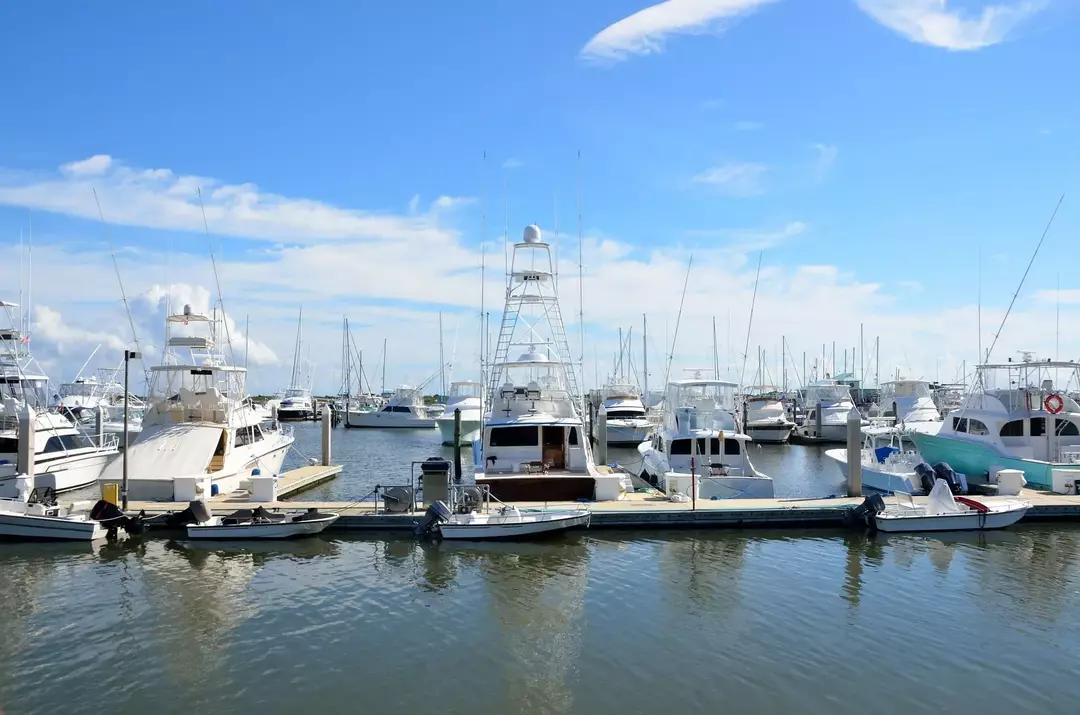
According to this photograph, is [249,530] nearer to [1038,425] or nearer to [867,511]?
[867,511]

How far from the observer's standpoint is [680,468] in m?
26.1

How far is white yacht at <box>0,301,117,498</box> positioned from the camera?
25266 mm

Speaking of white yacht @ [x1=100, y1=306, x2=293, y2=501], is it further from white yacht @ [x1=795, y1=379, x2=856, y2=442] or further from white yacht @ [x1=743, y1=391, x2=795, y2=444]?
white yacht @ [x1=795, y1=379, x2=856, y2=442]

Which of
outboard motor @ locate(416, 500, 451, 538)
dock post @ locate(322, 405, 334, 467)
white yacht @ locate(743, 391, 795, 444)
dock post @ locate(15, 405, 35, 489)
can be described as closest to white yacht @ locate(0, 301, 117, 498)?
dock post @ locate(15, 405, 35, 489)

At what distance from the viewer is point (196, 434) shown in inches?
992

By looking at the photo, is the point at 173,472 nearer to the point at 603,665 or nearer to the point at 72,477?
the point at 72,477

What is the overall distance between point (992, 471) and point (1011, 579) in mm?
11761

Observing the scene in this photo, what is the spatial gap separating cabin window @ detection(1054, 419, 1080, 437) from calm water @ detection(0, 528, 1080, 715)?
9.31 m

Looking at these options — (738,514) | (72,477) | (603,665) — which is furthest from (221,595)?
(72,477)

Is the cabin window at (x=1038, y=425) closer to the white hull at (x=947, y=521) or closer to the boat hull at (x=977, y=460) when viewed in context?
the boat hull at (x=977, y=460)

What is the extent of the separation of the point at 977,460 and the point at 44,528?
29.0 metres

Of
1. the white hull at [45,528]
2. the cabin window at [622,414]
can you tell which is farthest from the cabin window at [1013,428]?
the cabin window at [622,414]

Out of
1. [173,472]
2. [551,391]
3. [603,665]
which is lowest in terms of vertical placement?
[603,665]

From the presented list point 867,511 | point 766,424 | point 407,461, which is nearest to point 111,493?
point 867,511
